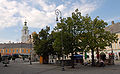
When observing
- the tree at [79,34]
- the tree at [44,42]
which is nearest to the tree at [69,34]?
the tree at [79,34]

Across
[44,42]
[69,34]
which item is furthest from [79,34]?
[44,42]

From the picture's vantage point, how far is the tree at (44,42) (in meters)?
38.1

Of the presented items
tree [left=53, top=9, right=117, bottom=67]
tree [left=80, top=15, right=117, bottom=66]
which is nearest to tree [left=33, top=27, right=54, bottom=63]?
tree [left=53, top=9, right=117, bottom=67]

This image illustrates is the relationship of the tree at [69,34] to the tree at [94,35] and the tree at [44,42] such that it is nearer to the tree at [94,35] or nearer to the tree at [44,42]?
the tree at [94,35]

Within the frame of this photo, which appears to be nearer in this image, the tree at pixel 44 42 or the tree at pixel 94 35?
the tree at pixel 94 35

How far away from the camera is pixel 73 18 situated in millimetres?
26891

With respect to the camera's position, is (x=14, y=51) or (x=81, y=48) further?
(x=14, y=51)

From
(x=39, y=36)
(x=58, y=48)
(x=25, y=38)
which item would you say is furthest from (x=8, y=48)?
(x=58, y=48)

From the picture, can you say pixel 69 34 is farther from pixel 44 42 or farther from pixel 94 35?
pixel 44 42

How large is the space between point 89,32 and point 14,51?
8134 centimetres

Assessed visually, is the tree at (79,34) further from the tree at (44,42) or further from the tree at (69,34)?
the tree at (44,42)

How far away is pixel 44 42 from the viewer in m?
38.0

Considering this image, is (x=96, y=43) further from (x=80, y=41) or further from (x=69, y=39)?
(x=69, y=39)

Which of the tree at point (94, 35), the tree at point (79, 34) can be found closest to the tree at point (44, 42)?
the tree at point (79, 34)
